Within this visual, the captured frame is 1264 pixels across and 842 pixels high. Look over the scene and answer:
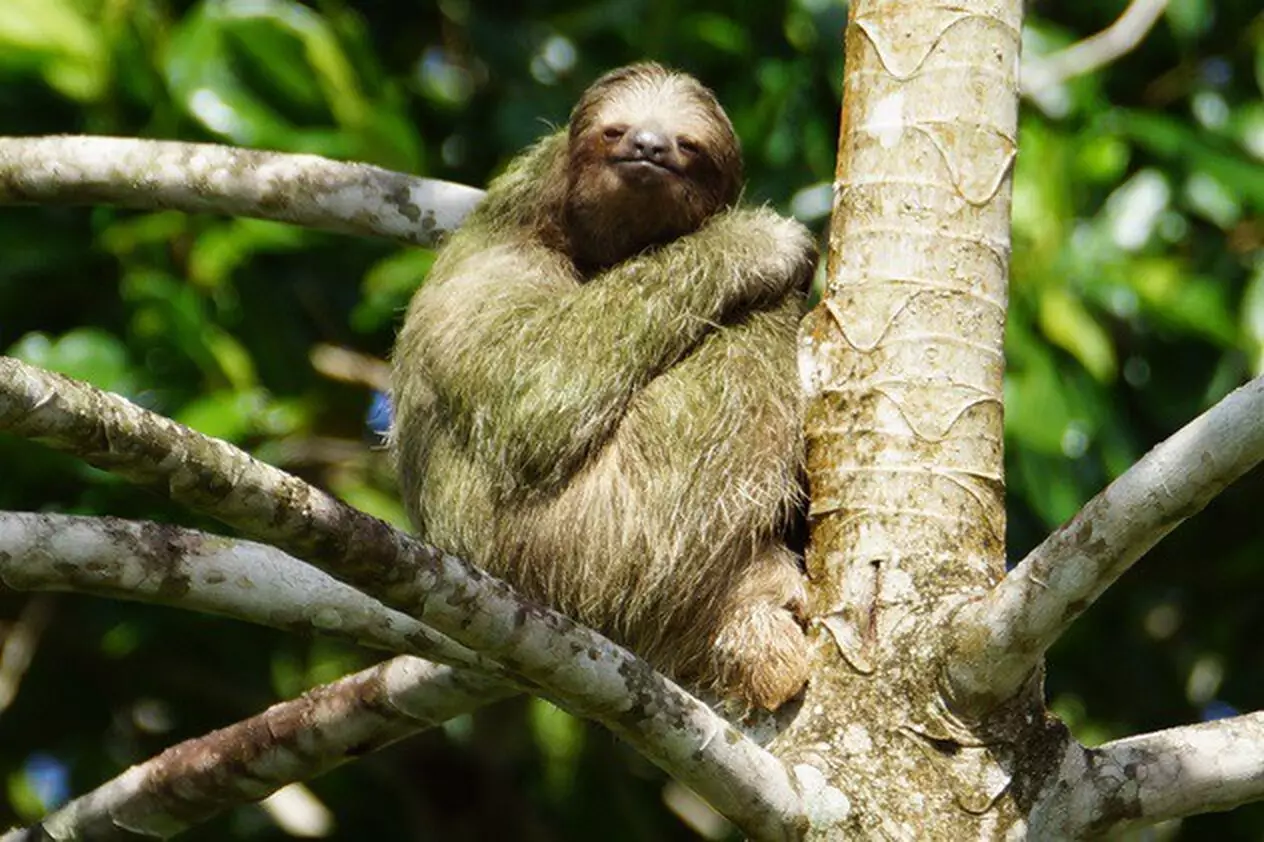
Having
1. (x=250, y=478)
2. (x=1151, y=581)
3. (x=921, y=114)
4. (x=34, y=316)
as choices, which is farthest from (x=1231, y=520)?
(x=250, y=478)

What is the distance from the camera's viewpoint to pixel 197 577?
373 cm

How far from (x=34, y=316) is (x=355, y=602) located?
3444 millimetres

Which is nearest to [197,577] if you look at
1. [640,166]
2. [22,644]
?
[640,166]

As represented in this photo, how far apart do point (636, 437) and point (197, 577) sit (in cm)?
140

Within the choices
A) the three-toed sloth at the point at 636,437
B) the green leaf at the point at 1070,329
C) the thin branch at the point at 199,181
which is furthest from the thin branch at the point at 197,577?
the green leaf at the point at 1070,329

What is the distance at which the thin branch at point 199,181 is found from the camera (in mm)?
5207

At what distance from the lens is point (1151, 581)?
811cm

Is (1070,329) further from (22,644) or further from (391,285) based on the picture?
(22,644)

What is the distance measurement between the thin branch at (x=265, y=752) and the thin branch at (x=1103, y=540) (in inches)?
52.2

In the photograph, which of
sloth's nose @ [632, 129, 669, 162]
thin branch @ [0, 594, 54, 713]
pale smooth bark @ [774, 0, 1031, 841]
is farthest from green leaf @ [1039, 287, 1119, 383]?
thin branch @ [0, 594, 54, 713]

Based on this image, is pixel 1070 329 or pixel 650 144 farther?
pixel 1070 329

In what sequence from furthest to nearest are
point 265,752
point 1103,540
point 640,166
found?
point 640,166 < point 265,752 < point 1103,540

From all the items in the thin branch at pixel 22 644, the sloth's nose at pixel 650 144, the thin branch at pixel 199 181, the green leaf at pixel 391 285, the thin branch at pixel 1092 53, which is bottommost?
the thin branch at pixel 22 644

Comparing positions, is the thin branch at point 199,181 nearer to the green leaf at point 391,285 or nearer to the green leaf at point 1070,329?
the green leaf at point 391,285
